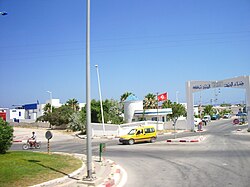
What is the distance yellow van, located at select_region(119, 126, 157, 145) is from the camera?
27.4m

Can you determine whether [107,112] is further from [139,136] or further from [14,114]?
[14,114]

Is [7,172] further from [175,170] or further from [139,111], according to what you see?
[139,111]

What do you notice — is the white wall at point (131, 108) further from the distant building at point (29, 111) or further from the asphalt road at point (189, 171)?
the asphalt road at point (189, 171)

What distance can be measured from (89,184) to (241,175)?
6.29 meters

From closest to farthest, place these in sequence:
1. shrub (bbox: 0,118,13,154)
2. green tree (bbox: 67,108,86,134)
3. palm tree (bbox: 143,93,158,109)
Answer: shrub (bbox: 0,118,13,154), green tree (bbox: 67,108,86,134), palm tree (bbox: 143,93,158,109)

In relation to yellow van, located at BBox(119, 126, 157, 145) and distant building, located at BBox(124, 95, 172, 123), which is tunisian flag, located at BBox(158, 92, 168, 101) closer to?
distant building, located at BBox(124, 95, 172, 123)

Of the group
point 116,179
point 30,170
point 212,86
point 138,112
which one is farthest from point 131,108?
point 116,179

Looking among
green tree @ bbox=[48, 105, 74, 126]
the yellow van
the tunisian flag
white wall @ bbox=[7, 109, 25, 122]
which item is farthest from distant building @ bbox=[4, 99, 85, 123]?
the yellow van

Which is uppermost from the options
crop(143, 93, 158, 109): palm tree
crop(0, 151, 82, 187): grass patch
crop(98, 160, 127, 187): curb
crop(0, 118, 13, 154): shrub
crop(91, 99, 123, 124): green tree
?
crop(143, 93, 158, 109): palm tree

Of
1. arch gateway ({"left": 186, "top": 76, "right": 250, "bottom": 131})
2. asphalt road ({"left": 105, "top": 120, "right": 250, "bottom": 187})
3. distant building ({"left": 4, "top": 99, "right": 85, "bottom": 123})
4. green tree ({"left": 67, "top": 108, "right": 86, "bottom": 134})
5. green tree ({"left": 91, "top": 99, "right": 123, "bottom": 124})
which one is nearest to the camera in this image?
asphalt road ({"left": 105, "top": 120, "right": 250, "bottom": 187})

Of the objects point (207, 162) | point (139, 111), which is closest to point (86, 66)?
point (207, 162)

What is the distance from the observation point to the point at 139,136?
27719 millimetres

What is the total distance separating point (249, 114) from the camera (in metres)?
35.9

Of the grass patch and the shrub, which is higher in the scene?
the shrub
